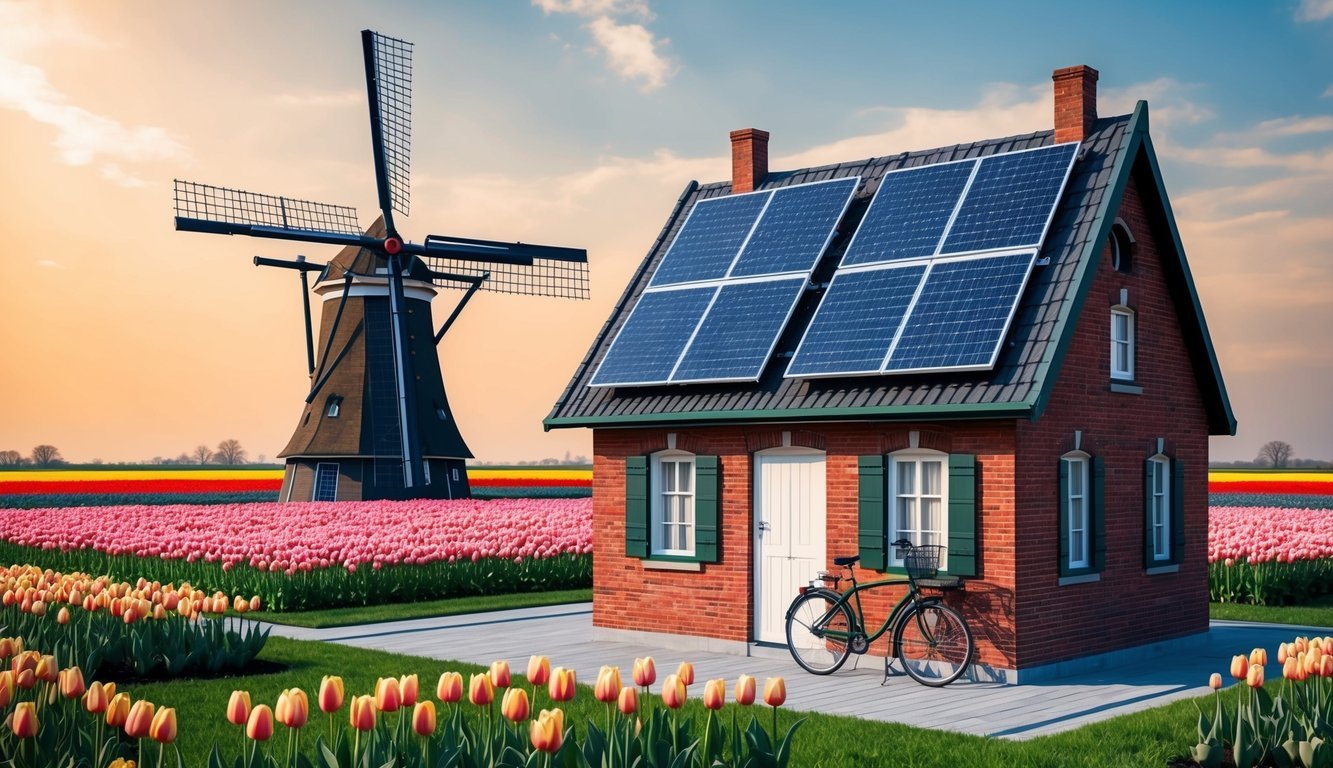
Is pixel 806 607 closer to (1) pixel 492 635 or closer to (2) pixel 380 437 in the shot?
(1) pixel 492 635

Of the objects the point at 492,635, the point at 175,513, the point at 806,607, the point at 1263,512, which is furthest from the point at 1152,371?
the point at 175,513

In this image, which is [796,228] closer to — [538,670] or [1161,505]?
[1161,505]

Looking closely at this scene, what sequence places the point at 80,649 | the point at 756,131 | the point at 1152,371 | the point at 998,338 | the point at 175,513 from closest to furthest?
the point at 80,649, the point at 998,338, the point at 1152,371, the point at 756,131, the point at 175,513

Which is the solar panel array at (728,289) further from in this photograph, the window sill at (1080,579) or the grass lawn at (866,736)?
the grass lawn at (866,736)

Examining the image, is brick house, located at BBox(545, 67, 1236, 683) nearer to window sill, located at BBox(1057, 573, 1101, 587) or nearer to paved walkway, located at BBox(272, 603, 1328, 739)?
window sill, located at BBox(1057, 573, 1101, 587)

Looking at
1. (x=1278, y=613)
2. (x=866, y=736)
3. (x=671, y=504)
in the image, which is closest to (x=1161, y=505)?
(x=1278, y=613)

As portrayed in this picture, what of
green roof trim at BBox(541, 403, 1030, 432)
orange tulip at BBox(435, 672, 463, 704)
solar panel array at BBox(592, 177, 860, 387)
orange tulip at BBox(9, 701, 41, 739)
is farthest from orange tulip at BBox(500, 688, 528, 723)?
solar panel array at BBox(592, 177, 860, 387)

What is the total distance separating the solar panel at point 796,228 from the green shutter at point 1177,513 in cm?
598

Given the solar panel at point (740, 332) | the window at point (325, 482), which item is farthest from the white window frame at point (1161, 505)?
the window at point (325, 482)

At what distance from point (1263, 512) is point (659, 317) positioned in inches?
800

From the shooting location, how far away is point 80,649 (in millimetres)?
12820

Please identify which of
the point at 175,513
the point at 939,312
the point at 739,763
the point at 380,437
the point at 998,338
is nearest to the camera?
the point at 739,763

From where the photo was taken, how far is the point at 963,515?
1432 cm

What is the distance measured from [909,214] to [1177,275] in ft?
13.4
